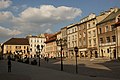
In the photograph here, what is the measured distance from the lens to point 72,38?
86.6 meters

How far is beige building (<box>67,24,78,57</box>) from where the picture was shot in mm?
84000

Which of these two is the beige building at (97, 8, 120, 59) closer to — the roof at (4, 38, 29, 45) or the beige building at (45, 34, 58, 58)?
the beige building at (45, 34, 58, 58)

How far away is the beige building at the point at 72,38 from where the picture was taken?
276ft

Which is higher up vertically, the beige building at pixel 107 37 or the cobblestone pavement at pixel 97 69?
the beige building at pixel 107 37

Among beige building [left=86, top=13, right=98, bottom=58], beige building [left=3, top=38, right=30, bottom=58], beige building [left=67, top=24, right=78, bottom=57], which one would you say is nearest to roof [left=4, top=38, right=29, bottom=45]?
beige building [left=3, top=38, right=30, bottom=58]

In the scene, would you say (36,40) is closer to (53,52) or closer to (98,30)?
(53,52)

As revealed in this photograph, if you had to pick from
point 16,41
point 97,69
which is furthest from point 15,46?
point 97,69

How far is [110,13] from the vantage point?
68.7 m

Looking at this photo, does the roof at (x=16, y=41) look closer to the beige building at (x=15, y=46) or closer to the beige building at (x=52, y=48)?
the beige building at (x=15, y=46)

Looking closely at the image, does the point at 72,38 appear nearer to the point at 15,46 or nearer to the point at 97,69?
the point at 15,46

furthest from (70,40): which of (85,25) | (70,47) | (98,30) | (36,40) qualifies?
(36,40)

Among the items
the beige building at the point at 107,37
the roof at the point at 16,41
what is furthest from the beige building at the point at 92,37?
the roof at the point at 16,41

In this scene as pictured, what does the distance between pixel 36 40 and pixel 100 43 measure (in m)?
73.6

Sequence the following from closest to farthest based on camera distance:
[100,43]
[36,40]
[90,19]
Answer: [100,43] < [90,19] < [36,40]
